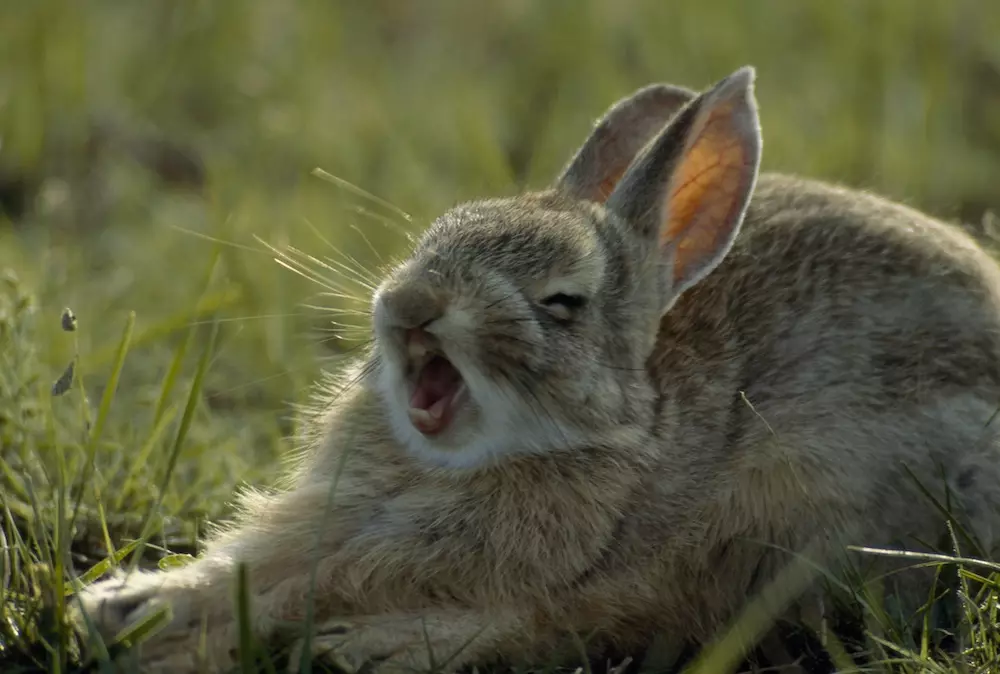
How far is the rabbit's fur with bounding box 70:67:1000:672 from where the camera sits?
3637 mm

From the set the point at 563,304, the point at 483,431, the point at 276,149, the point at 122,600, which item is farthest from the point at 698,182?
the point at 276,149

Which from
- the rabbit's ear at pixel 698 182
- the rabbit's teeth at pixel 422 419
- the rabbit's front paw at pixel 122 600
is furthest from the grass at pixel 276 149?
the rabbit's ear at pixel 698 182

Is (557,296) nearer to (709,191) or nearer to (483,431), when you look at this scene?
(483,431)

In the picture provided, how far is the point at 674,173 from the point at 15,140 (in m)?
3.73

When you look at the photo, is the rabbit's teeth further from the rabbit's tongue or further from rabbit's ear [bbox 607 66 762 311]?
rabbit's ear [bbox 607 66 762 311]

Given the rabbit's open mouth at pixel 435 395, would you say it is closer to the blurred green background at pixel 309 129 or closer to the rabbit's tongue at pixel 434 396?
the rabbit's tongue at pixel 434 396

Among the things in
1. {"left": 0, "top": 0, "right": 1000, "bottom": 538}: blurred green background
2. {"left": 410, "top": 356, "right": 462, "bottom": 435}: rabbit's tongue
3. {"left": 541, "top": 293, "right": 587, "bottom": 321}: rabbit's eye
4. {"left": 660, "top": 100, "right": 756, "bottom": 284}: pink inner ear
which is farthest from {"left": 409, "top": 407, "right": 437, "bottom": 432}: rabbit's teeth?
{"left": 0, "top": 0, "right": 1000, "bottom": 538}: blurred green background

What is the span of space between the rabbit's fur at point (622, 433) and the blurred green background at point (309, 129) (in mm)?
962

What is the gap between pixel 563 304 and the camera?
150 inches

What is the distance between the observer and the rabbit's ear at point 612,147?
4.58 metres

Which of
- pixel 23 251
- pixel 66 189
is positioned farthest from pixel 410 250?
pixel 66 189

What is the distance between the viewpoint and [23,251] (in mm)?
5898

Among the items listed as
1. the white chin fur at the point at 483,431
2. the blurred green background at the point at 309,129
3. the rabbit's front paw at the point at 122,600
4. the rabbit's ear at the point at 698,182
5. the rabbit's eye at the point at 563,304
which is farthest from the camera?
the blurred green background at the point at 309,129

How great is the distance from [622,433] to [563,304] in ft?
1.22
